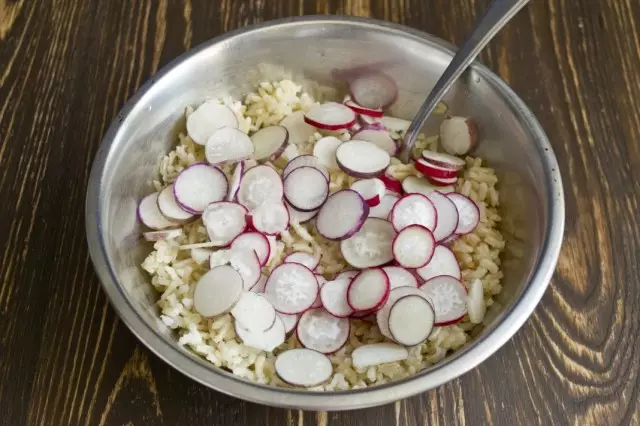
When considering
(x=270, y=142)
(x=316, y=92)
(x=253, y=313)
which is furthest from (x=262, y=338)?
(x=316, y=92)

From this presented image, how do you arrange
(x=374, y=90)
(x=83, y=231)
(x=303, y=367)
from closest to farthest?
(x=303, y=367), (x=83, y=231), (x=374, y=90)

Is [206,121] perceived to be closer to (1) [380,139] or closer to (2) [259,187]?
(2) [259,187]

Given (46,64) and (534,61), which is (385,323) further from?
(46,64)

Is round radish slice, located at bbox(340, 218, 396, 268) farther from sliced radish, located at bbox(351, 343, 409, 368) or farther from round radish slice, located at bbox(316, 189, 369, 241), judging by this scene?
sliced radish, located at bbox(351, 343, 409, 368)


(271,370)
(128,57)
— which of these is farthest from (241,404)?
(128,57)

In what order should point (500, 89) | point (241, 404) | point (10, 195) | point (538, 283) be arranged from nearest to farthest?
point (538, 283), point (241, 404), point (500, 89), point (10, 195)
